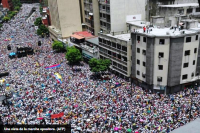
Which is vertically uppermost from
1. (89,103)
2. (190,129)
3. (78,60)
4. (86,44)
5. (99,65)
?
(86,44)

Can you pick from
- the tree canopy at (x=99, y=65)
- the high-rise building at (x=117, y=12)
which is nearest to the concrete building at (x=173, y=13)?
the high-rise building at (x=117, y=12)

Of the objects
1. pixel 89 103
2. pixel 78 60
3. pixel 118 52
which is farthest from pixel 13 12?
pixel 89 103

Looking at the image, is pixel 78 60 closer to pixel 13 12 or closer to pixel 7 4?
pixel 13 12

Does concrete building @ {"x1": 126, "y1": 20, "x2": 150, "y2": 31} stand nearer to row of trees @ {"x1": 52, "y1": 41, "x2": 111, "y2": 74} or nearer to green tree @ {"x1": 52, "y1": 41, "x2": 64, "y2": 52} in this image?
row of trees @ {"x1": 52, "y1": 41, "x2": 111, "y2": 74}

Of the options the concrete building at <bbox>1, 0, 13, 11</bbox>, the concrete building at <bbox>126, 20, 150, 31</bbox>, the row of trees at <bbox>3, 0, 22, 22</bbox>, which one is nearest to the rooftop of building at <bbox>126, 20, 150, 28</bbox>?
the concrete building at <bbox>126, 20, 150, 31</bbox>

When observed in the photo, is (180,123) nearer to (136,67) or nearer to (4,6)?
(136,67)

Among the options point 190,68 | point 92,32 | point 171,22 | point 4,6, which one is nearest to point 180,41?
point 190,68
